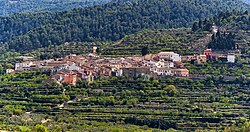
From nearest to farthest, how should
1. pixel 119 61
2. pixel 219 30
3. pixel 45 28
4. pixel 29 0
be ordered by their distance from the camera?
1. pixel 119 61
2. pixel 219 30
3. pixel 45 28
4. pixel 29 0

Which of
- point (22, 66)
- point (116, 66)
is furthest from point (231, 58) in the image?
point (22, 66)

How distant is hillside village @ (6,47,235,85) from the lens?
5975 cm

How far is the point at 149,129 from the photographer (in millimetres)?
44844

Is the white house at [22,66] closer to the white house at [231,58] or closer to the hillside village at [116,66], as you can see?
the hillside village at [116,66]

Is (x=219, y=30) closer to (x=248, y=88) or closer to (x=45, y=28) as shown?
(x=248, y=88)

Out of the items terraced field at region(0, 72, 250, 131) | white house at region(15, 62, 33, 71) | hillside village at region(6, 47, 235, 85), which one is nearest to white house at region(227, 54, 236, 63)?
hillside village at region(6, 47, 235, 85)

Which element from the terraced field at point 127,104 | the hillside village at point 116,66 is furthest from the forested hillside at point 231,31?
the terraced field at point 127,104

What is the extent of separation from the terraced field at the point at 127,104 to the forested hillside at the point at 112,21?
31823 mm

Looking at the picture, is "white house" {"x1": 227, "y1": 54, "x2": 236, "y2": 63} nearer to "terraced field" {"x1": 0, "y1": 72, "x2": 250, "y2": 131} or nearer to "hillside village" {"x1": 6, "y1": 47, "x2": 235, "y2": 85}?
"hillside village" {"x1": 6, "y1": 47, "x2": 235, "y2": 85}

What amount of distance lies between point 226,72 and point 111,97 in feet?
44.6

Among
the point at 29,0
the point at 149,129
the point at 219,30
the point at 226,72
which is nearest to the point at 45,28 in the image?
the point at 219,30

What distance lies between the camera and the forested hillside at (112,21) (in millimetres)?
92000

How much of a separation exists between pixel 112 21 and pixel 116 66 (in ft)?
111

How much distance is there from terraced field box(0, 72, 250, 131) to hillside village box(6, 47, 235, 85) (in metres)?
2.08
